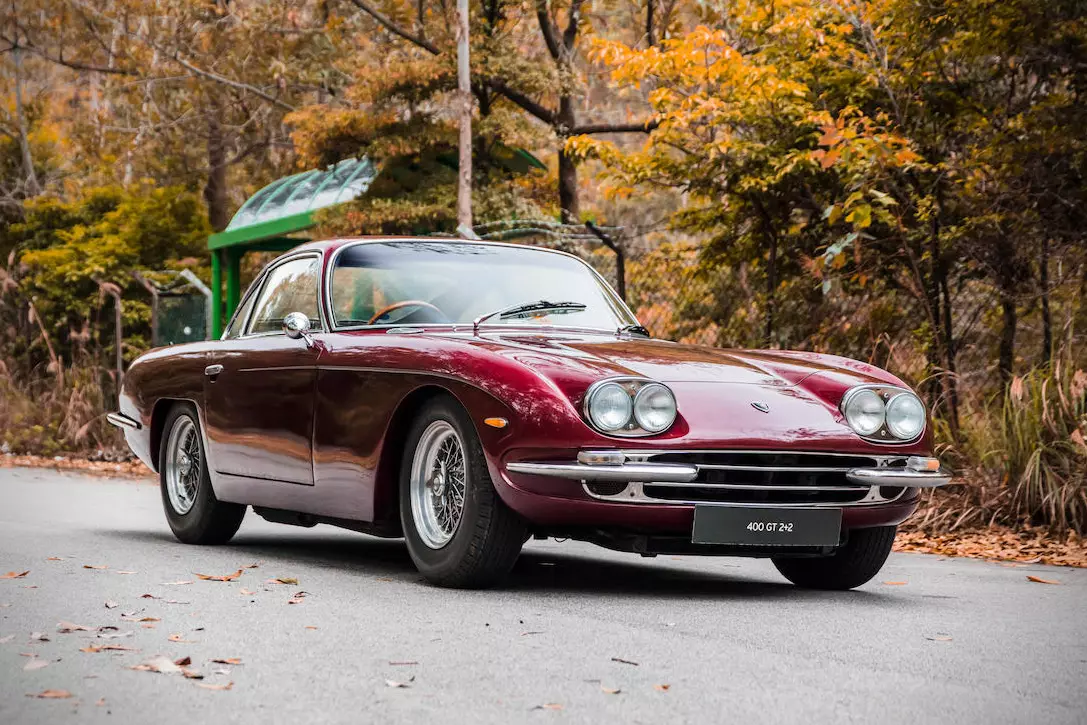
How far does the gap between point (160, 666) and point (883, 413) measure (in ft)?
10.5

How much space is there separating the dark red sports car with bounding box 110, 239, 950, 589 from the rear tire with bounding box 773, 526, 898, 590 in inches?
0.4

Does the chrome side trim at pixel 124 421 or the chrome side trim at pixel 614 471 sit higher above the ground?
the chrome side trim at pixel 614 471

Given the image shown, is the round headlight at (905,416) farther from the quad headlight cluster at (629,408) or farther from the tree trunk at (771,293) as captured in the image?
the tree trunk at (771,293)

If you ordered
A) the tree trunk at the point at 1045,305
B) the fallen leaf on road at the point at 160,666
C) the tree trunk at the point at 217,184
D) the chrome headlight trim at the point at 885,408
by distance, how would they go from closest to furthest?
the fallen leaf on road at the point at 160,666 → the chrome headlight trim at the point at 885,408 → the tree trunk at the point at 1045,305 → the tree trunk at the point at 217,184

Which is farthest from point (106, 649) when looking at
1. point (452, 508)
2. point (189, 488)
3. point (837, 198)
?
point (837, 198)

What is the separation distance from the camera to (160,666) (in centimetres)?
444

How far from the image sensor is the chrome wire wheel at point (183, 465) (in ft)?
27.5

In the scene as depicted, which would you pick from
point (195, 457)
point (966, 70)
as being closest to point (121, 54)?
point (966, 70)

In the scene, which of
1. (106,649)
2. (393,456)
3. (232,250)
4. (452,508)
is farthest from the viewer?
(232,250)

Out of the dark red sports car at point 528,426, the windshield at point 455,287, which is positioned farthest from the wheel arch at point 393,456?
the windshield at point 455,287

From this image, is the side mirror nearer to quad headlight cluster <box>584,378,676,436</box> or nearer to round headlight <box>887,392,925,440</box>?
quad headlight cluster <box>584,378,676,436</box>

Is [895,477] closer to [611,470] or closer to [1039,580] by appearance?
[611,470]

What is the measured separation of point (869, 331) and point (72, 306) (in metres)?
14.7

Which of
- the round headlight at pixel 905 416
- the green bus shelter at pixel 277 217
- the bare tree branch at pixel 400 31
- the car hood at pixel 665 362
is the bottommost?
the round headlight at pixel 905 416
